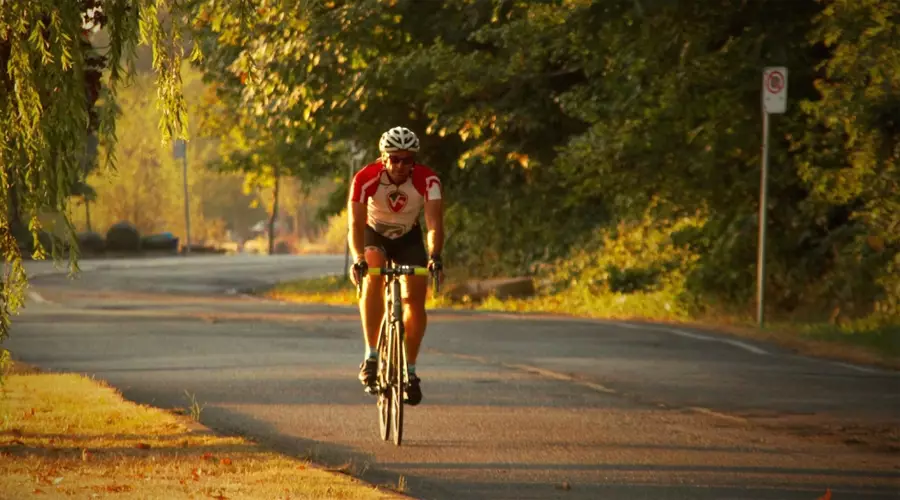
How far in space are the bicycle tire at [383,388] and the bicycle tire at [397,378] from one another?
0.23 ft

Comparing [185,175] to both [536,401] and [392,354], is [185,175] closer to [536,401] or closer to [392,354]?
[536,401]

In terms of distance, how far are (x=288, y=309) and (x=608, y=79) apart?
5.94 meters

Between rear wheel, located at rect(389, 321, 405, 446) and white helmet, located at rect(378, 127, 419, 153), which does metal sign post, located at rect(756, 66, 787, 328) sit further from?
white helmet, located at rect(378, 127, 419, 153)

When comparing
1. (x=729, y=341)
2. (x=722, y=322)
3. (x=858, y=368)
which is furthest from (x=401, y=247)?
(x=722, y=322)

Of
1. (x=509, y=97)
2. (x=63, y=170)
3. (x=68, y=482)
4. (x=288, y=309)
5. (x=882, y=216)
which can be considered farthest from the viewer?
(x=509, y=97)

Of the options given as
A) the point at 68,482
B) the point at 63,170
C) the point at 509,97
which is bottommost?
the point at 68,482

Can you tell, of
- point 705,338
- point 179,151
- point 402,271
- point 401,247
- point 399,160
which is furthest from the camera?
point 179,151

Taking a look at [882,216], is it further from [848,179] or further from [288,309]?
[288,309]

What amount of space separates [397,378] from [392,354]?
0.50 feet

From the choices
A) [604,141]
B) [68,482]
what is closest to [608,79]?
[604,141]

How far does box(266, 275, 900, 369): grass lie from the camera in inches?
721

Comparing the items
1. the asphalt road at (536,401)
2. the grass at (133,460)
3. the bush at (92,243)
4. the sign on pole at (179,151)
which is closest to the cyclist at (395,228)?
Answer: the asphalt road at (536,401)

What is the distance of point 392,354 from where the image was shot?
37.0 ft

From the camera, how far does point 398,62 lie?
28.7 metres
